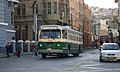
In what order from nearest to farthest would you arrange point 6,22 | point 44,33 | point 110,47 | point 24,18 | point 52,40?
point 110,47 < point 52,40 < point 44,33 < point 6,22 < point 24,18

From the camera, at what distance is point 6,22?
5234 cm

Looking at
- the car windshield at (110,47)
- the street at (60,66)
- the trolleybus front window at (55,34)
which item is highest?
the trolleybus front window at (55,34)

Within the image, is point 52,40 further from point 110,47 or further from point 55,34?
point 110,47

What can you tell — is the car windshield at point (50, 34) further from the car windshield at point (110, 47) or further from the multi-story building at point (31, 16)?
the multi-story building at point (31, 16)

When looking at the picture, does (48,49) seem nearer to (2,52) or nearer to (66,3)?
(2,52)

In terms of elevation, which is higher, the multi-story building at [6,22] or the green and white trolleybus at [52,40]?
the multi-story building at [6,22]

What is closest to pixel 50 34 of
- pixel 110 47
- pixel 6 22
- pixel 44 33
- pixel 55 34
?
pixel 55 34

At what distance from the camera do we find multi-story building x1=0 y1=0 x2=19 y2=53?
4894 cm

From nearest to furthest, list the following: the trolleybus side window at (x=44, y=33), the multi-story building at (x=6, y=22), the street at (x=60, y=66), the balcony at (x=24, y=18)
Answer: the street at (x=60, y=66), the trolleybus side window at (x=44, y=33), the multi-story building at (x=6, y=22), the balcony at (x=24, y=18)

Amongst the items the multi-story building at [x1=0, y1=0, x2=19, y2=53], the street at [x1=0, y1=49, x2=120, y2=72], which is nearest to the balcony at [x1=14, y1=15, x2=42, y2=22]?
the multi-story building at [x1=0, y1=0, x2=19, y2=53]

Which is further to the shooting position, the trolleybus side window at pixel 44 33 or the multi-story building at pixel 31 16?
the multi-story building at pixel 31 16

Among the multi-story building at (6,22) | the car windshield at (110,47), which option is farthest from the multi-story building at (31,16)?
the car windshield at (110,47)

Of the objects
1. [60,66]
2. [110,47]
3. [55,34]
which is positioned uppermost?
[55,34]

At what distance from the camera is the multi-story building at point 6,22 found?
48938 mm
